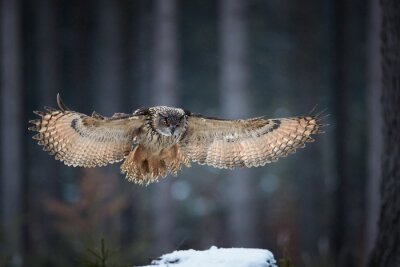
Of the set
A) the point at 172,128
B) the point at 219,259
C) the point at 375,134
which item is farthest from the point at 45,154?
the point at 219,259

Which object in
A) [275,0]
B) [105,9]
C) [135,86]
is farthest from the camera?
[275,0]

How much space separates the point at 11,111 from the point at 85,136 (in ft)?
30.5

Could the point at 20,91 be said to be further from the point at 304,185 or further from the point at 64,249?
the point at 304,185

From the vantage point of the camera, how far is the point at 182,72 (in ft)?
73.8

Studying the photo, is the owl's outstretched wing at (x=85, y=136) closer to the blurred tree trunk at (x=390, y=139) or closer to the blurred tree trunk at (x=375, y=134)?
the blurred tree trunk at (x=390, y=139)

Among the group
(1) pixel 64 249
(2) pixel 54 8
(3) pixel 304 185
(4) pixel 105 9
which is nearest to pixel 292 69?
(3) pixel 304 185

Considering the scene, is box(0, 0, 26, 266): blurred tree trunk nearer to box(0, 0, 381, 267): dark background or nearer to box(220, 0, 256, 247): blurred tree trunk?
box(0, 0, 381, 267): dark background

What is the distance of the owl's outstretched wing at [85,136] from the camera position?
5.76 m

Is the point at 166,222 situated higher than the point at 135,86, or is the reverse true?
the point at 135,86

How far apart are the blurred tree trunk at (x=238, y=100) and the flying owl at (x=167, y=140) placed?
5.68 metres

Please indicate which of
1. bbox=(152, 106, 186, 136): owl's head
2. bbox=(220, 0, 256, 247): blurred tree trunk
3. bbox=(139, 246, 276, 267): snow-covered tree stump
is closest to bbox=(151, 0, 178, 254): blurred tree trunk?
bbox=(220, 0, 256, 247): blurred tree trunk

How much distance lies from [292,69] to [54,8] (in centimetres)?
648

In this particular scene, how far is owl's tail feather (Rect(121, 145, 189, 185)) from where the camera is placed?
6242 millimetres

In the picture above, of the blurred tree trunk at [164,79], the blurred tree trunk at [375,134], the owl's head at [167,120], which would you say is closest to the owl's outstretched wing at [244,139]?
the owl's head at [167,120]
